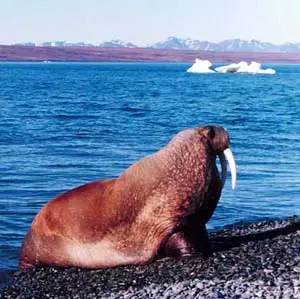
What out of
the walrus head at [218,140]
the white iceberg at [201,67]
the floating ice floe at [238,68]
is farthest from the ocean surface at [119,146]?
the white iceberg at [201,67]

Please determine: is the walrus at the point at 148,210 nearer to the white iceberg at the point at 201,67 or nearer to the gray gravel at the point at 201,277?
the gray gravel at the point at 201,277

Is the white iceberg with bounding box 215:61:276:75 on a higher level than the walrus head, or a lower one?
lower

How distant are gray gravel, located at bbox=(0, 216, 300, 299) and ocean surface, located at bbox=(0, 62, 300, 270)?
1.53 metres

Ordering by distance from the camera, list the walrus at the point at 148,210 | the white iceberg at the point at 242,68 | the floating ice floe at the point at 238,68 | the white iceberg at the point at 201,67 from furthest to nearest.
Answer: the white iceberg at the point at 201,67 < the floating ice floe at the point at 238,68 < the white iceberg at the point at 242,68 < the walrus at the point at 148,210

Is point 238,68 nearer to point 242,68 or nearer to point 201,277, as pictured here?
point 242,68

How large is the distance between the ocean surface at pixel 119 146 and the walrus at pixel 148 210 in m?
1.15

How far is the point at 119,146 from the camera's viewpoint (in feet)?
76.0

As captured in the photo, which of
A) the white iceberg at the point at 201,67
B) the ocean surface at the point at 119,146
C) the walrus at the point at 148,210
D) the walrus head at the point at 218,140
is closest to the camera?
the walrus at the point at 148,210

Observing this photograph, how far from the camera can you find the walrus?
8383mm

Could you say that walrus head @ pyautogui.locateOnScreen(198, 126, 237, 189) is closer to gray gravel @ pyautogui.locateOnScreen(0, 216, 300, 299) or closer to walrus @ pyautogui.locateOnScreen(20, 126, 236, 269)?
walrus @ pyautogui.locateOnScreen(20, 126, 236, 269)

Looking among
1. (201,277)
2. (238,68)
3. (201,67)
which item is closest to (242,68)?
(238,68)

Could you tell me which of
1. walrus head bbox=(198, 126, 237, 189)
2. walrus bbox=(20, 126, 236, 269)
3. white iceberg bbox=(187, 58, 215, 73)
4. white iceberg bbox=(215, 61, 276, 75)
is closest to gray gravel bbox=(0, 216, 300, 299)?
walrus bbox=(20, 126, 236, 269)

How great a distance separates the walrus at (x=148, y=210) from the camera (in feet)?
27.5

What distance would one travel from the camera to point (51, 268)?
29.3ft
